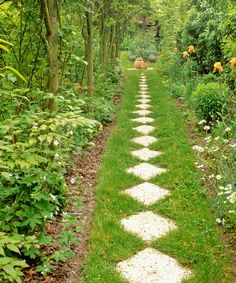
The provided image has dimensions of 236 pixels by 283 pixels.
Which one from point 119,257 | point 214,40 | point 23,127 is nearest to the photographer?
point 23,127

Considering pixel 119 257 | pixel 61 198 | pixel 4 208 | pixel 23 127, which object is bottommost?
pixel 119 257

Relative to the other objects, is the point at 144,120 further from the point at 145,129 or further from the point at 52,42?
the point at 52,42

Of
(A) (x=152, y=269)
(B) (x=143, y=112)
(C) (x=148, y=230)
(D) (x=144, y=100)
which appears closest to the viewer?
(A) (x=152, y=269)

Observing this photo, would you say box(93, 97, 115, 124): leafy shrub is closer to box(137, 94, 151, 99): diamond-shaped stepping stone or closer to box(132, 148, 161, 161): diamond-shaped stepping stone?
box(132, 148, 161, 161): diamond-shaped stepping stone

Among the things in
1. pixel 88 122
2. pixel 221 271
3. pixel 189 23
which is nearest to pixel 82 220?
pixel 221 271

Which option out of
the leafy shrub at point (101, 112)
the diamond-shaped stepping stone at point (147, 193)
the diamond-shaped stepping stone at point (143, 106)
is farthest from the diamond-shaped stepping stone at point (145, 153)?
the diamond-shaped stepping stone at point (143, 106)

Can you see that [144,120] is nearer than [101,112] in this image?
No

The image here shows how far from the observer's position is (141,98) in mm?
9438

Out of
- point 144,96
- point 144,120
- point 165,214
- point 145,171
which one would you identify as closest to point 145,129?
point 144,120

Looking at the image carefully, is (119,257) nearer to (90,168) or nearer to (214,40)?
(90,168)

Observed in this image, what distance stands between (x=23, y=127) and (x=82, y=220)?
4.36ft

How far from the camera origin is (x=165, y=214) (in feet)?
11.6

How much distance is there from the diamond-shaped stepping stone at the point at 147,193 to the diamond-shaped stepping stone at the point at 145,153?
2.85 ft

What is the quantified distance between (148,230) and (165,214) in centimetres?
33
